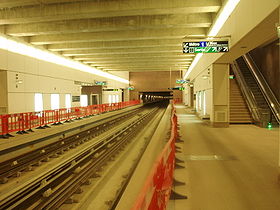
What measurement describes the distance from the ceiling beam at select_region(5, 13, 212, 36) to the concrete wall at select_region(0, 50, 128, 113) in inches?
84.8

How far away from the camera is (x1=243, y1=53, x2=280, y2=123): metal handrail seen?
13.7 m

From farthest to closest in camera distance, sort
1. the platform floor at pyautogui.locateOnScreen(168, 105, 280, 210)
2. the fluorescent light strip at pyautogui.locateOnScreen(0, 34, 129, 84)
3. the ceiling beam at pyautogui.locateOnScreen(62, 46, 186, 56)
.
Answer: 1. the ceiling beam at pyautogui.locateOnScreen(62, 46, 186, 56)
2. the fluorescent light strip at pyautogui.locateOnScreen(0, 34, 129, 84)
3. the platform floor at pyautogui.locateOnScreen(168, 105, 280, 210)

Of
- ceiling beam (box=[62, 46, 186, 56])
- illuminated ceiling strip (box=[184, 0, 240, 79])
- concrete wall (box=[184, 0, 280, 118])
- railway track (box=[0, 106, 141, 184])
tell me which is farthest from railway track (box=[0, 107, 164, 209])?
ceiling beam (box=[62, 46, 186, 56])

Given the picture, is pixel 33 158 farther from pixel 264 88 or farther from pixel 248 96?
pixel 264 88

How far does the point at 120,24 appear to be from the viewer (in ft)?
40.5

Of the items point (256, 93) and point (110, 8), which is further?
point (256, 93)

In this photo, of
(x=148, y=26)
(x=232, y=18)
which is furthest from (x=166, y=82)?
(x=232, y=18)

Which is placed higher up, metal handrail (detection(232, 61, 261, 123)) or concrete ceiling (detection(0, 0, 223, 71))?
concrete ceiling (detection(0, 0, 223, 71))

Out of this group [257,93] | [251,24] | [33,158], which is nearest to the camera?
[251,24]

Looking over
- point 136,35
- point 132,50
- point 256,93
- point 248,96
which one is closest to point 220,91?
point 248,96

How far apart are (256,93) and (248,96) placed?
146 centimetres

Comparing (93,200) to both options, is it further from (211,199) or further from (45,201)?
(211,199)

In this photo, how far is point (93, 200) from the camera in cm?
551

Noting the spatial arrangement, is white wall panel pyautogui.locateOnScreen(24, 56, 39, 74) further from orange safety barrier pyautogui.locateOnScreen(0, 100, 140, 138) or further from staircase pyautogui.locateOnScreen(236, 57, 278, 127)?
staircase pyautogui.locateOnScreen(236, 57, 278, 127)
